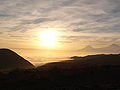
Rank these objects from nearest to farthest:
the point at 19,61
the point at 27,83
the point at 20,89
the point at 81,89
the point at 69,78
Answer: the point at 81,89
the point at 20,89
the point at 27,83
the point at 69,78
the point at 19,61

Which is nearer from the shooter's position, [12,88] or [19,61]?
[12,88]

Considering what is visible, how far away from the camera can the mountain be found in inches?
2503

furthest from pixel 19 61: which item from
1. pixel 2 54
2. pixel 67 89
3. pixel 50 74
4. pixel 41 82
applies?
pixel 67 89

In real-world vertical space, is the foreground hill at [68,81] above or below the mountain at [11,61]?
below

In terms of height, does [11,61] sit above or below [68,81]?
above

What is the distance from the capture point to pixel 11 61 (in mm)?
67125

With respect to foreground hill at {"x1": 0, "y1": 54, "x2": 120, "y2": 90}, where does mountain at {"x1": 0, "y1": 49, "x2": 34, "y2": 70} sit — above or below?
above

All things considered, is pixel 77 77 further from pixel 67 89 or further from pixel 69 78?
pixel 67 89

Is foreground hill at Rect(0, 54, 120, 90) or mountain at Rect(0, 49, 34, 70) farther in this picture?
mountain at Rect(0, 49, 34, 70)

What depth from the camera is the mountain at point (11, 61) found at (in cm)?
6358

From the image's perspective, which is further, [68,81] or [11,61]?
[11,61]

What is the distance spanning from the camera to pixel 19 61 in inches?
2734

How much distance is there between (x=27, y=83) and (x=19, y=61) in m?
43.1

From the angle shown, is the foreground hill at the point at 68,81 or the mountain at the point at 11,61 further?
the mountain at the point at 11,61
